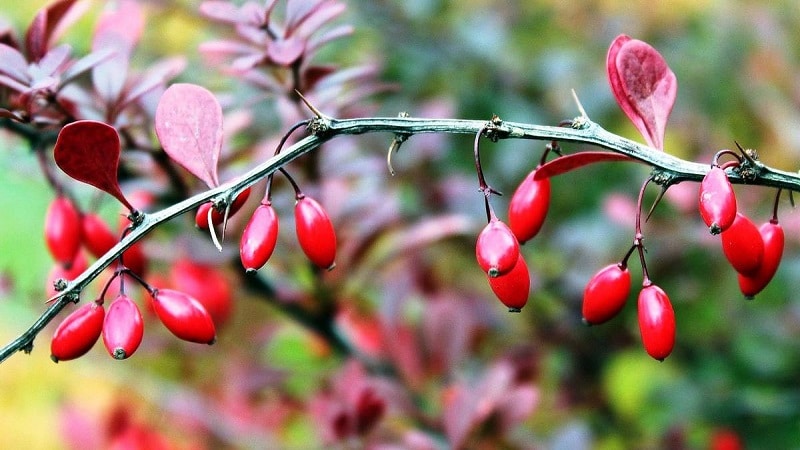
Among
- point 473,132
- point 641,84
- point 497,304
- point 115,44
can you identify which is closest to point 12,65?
point 115,44

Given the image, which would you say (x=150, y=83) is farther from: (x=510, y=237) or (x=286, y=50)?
(x=510, y=237)

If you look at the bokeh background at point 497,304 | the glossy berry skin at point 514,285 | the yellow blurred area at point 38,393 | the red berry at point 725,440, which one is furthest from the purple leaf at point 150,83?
the yellow blurred area at point 38,393

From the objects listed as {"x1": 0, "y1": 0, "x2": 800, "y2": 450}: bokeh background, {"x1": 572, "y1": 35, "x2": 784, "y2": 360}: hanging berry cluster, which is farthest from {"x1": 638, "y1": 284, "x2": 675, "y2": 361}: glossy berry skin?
{"x1": 0, "y1": 0, "x2": 800, "y2": 450}: bokeh background

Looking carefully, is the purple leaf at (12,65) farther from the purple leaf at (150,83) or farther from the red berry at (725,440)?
the red berry at (725,440)

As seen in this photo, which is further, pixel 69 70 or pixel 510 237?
pixel 69 70

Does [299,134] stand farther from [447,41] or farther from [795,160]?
[795,160]

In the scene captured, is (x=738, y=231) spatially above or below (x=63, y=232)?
above

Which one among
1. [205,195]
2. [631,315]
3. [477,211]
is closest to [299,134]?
[205,195]
